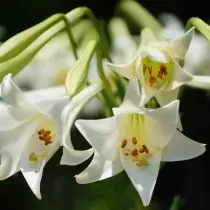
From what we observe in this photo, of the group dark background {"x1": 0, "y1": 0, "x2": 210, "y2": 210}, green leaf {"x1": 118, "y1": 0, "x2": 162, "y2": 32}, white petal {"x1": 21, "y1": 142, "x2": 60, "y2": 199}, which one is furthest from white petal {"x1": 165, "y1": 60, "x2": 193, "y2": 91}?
dark background {"x1": 0, "y1": 0, "x2": 210, "y2": 210}

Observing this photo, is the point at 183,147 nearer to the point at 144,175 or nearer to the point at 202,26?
the point at 144,175

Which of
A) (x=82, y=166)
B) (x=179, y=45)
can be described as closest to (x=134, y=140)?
(x=179, y=45)

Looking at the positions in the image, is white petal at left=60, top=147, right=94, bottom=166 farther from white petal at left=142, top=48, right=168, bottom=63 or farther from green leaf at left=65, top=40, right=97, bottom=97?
white petal at left=142, top=48, right=168, bottom=63

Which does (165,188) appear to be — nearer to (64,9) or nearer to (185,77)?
(64,9)

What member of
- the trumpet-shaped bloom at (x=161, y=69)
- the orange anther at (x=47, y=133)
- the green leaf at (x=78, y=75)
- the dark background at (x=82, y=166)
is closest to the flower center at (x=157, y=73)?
the trumpet-shaped bloom at (x=161, y=69)

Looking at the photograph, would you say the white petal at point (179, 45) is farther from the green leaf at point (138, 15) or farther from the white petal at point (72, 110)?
the green leaf at point (138, 15)

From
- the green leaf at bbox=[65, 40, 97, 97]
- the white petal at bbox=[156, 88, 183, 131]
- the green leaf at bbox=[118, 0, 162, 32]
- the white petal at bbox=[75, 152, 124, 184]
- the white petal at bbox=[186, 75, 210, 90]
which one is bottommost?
the green leaf at bbox=[118, 0, 162, 32]

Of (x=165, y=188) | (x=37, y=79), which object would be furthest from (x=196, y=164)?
(x=37, y=79)
